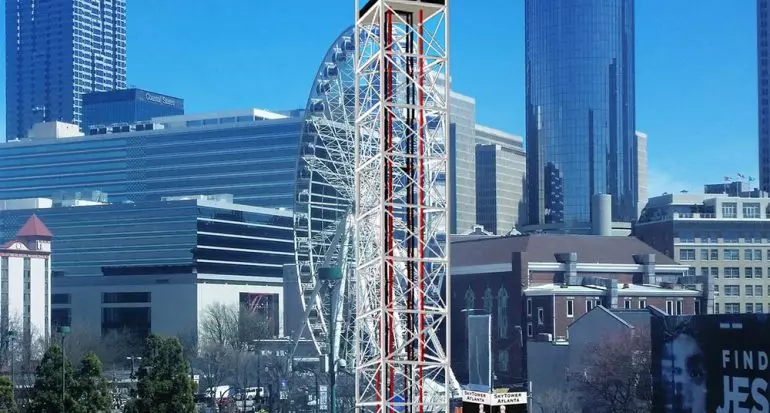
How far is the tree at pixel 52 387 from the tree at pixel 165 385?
11.6 ft

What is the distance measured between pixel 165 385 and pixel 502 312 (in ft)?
240

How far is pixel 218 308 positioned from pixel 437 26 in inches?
5531

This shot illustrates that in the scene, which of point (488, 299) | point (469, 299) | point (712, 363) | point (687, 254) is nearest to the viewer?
point (712, 363)


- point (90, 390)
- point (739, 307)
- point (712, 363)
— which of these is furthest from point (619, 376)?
point (739, 307)

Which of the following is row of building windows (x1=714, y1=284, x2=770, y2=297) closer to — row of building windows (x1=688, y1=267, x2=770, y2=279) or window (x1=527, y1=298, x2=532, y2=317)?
row of building windows (x1=688, y1=267, x2=770, y2=279)

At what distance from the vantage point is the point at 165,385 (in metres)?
77.4

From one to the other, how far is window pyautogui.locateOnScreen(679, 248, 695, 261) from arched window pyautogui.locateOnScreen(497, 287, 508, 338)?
40.2 meters

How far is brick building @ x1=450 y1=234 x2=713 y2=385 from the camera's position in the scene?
13912 cm

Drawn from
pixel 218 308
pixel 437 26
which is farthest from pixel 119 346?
pixel 437 26

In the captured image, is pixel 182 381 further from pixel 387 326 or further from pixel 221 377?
pixel 221 377

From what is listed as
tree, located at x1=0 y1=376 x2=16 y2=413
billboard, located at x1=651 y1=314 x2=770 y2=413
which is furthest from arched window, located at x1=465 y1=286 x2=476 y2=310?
tree, located at x1=0 y1=376 x2=16 y2=413

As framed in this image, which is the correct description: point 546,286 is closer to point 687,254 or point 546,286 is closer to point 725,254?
point 687,254

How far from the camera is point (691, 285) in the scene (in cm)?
14662

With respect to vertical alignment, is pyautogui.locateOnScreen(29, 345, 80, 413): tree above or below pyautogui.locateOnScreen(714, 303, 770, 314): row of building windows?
below
